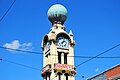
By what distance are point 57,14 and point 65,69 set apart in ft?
40.4

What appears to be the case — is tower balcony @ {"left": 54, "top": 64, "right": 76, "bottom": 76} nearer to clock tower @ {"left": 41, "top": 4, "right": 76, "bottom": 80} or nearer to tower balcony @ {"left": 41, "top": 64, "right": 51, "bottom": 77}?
clock tower @ {"left": 41, "top": 4, "right": 76, "bottom": 80}

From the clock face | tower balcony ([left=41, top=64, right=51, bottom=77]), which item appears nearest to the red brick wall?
tower balcony ([left=41, top=64, right=51, bottom=77])

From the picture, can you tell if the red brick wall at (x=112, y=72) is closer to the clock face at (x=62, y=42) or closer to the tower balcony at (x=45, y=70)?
the tower balcony at (x=45, y=70)

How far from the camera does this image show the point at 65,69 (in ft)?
263

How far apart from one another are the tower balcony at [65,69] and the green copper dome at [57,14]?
1067 cm

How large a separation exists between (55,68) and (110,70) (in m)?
36.5

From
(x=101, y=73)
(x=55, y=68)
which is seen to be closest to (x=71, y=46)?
(x=55, y=68)

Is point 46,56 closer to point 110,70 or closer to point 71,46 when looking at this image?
point 71,46

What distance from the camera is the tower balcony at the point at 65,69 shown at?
79.4m

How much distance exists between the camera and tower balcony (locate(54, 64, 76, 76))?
261 feet

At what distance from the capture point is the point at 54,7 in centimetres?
8612

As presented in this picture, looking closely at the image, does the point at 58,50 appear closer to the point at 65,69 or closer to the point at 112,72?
the point at 65,69

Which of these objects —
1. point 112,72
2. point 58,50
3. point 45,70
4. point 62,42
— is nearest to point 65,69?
point 45,70

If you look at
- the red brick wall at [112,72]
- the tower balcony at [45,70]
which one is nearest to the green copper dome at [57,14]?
the tower balcony at [45,70]
